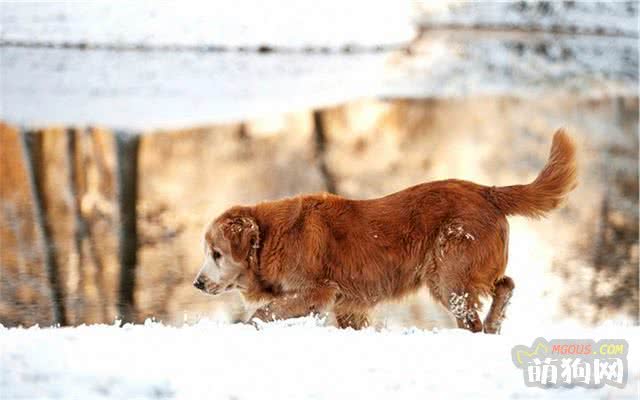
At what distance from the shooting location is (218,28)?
23.8 m

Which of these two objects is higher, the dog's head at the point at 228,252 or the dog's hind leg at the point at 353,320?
the dog's head at the point at 228,252

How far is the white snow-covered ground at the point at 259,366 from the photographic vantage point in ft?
16.1

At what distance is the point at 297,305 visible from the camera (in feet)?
22.1

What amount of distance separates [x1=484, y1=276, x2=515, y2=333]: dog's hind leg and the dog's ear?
167 centimetres

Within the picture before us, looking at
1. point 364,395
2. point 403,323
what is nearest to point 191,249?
point 403,323

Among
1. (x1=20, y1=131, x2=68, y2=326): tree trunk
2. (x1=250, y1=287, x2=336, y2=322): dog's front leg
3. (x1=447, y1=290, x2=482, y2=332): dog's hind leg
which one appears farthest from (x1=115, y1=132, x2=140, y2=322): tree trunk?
(x1=447, y1=290, x2=482, y2=332): dog's hind leg

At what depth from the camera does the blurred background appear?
991 cm

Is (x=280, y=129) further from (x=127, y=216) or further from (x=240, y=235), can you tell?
(x=240, y=235)

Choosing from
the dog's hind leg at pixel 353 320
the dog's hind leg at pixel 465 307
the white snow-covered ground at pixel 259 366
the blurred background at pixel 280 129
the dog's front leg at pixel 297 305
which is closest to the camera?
the white snow-covered ground at pixel 259 366

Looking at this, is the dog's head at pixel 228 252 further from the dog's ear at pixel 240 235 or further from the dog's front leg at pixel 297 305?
the dog's front leg at pixel 297 305

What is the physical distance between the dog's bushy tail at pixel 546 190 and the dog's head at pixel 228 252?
→ 1.71m

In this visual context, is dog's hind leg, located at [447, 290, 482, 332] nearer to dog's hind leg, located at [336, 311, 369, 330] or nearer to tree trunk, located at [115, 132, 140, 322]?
dog's hind leg, located at [336, 311, 369, 330]

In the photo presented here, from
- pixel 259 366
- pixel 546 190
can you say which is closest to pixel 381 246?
pixel 546 190

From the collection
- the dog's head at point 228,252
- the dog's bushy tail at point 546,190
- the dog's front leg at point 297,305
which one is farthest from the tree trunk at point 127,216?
the dog's bushy tail at point 546,190
